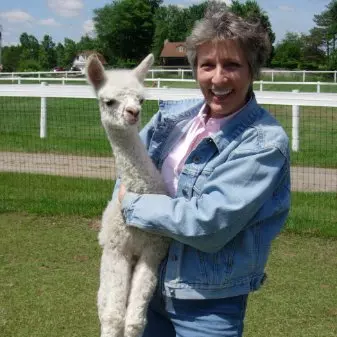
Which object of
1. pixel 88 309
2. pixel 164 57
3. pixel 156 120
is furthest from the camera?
pixel 164 57

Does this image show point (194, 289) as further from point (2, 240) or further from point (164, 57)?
point (164, 57)

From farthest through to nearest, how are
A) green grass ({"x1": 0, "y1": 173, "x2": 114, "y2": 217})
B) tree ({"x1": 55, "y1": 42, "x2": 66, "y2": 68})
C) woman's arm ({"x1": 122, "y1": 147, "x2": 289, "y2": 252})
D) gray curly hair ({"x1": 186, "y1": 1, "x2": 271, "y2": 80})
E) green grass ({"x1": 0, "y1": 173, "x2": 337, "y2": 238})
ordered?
tree ({"x1": 55, "y1": 42, "x2": 66, "y2": 68}) < green grass ({"x1": 0, "y1": 173, "x2": 114, "y2": 217}) < green grass ({"x1": 0, "y1": 173, "x2": 337, "y2": 238}) < gray curly hair ({"x1": 186, "y1": 1, "x2": 271, "y2": 80}) < woman's arm ({"x1": 122, "y1": 147, "x2": 289, "y2": 252})

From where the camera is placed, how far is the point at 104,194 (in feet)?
25.8

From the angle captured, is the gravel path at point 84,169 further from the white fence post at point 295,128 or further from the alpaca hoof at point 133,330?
the alpaca hoof at point 133,330

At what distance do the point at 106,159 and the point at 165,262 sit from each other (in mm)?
7795

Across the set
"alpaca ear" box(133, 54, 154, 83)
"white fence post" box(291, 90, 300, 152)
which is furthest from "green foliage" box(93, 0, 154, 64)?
"alpaca ear" box(133, 54, 154, 83)

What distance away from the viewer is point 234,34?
2006 millimetres

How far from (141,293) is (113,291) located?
0.10 m

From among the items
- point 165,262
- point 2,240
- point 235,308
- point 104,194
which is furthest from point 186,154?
point 104,194

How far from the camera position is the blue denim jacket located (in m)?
1.91

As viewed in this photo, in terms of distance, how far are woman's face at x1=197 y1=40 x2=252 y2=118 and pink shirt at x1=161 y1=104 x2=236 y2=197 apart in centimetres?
9

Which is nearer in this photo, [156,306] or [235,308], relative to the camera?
[235,308]

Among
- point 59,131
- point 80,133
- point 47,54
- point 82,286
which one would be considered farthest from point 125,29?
point 82,286

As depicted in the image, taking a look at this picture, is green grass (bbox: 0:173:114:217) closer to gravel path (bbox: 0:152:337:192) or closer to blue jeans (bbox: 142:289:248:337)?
gravel path (bbox: 0:152:337:192)
